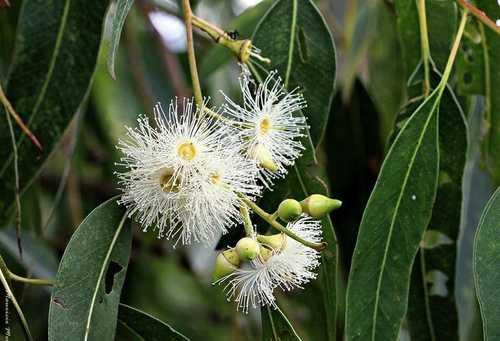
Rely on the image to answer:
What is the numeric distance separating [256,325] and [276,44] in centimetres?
137

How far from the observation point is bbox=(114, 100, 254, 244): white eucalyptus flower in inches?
44.1

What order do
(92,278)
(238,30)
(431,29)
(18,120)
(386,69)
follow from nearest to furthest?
(92,278)
(18,120)
(431,29)
(238,30)
(386,69)

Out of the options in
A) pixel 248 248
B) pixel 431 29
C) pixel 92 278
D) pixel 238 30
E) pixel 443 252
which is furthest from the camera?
pixel 238 30

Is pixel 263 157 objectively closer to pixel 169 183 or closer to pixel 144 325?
pixel 169 183

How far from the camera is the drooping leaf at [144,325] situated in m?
1.23

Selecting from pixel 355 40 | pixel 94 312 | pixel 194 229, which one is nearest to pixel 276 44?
pixel 194 229

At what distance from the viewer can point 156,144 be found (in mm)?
1132

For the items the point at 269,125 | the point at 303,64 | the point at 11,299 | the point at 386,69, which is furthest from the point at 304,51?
the point at 386,69

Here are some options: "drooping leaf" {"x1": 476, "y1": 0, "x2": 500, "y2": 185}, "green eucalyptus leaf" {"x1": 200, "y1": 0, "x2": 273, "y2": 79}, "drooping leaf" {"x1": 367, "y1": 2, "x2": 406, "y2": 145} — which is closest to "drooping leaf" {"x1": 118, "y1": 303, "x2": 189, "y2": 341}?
"drooping leaf" {"x1": 476, "y1": 0, "x2": 500, "y2": 185}

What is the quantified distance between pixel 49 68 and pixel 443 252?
669 mm

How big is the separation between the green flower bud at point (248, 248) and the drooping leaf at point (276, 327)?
0.15 m

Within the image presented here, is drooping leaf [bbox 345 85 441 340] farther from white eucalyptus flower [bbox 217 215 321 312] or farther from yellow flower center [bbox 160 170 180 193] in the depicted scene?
yellow flower center [bbox 160 170 180 193]

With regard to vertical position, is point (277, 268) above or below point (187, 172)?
below

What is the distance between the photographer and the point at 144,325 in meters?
1.25
